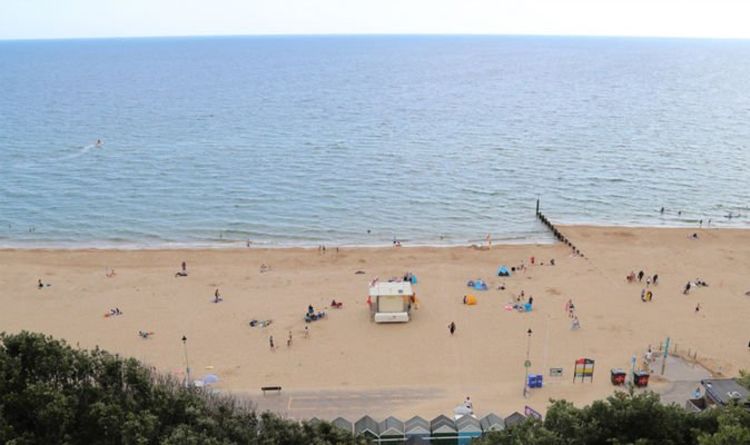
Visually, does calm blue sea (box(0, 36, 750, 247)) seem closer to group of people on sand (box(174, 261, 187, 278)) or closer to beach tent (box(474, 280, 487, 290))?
group of people on sand (box(174, 261, 187, 278))

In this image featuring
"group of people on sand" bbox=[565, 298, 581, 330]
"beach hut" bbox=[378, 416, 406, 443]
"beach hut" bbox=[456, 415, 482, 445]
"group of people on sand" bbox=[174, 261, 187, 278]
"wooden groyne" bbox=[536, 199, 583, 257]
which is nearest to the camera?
"beach hut" bbox=[378, 416, 406, 443]

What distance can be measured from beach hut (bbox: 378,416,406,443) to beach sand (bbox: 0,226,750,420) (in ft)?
7.81

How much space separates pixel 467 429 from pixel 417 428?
171 centimetres

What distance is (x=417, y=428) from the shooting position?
21656 millimetres

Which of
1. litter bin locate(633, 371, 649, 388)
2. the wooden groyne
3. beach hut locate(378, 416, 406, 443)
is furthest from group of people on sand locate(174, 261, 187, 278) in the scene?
litter bin locate(633, 371, 649, 388)

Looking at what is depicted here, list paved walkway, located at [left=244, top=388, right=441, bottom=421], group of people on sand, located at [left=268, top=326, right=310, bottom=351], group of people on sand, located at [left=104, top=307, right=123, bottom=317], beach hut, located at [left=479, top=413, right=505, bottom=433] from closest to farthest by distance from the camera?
beach hut, located at [left=479, top=413, right=505, bottom=433]
paved walkway, located at [left=244, top=388, right=441, bottom=421]
group of people on sand, located at [left=268, top=326, right=310, bottom=351]
group of people on sand, located at [left=104, top=307, right=123, bottom=317]

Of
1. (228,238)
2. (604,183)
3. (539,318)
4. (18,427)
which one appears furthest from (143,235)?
(604,183)

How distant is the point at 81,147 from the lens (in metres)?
76.4

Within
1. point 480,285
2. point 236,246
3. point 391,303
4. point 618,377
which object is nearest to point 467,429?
point 618,377

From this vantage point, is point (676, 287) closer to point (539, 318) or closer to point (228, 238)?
point (539, 318)

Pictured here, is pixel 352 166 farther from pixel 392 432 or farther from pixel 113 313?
pixel 392 432

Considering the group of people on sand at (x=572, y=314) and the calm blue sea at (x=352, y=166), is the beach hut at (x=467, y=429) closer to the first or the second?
the group of people on sand at (x=572, y=314)

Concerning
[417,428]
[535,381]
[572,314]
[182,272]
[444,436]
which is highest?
[182,272]

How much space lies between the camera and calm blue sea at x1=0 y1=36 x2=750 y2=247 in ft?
169
